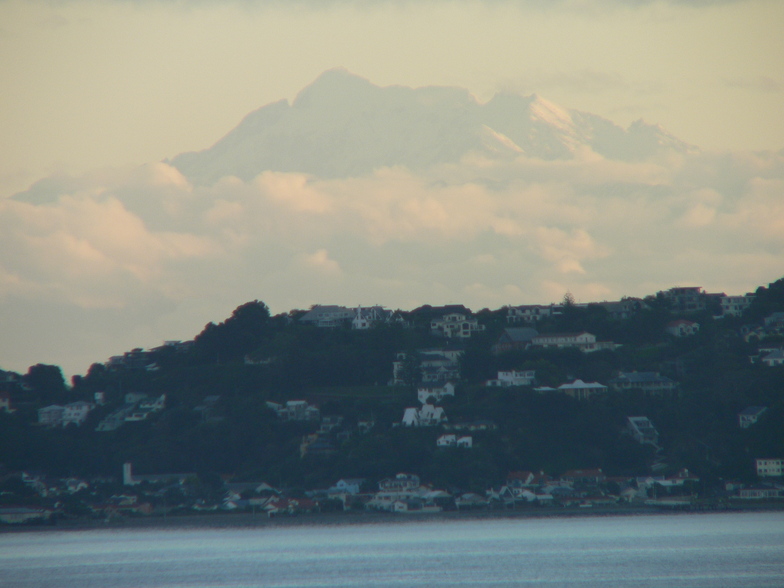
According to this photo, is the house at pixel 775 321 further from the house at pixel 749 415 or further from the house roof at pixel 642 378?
the house at pixel 749 415

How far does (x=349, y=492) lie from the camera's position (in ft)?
281

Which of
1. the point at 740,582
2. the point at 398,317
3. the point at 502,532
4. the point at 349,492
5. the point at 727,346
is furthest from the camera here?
the point at 398,317

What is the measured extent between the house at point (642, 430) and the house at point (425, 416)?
45.0 feet

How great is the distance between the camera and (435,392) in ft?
325

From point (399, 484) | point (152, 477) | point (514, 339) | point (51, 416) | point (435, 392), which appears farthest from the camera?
point (51, 416)

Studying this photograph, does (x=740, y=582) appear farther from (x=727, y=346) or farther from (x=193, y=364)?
(x=193, y=364)

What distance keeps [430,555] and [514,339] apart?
49068 millimetres

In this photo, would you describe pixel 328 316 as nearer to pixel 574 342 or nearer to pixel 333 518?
pixel 574 342

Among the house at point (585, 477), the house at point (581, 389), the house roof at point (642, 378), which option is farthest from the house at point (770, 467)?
the house roof at point (642, 378)

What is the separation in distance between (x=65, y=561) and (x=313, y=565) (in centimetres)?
1492

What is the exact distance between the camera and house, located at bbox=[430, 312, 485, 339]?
396ft

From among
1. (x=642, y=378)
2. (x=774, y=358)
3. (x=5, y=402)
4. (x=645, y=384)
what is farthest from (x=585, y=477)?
(x=5, y=402)

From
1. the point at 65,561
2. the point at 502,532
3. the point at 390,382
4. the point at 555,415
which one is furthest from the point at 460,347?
the point at 65,561

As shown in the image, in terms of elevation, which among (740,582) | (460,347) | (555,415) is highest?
(460,347)
